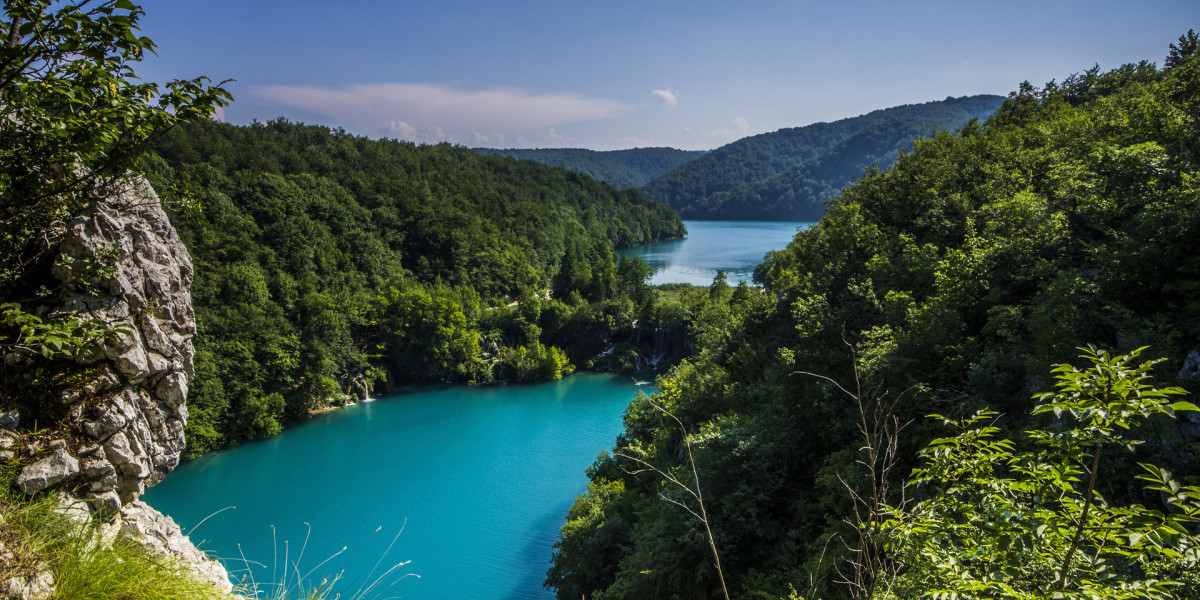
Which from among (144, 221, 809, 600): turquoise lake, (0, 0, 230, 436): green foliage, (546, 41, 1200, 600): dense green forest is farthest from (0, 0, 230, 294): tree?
(144, 221, 809, 600): turquoise lake

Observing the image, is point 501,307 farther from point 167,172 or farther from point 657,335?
point 167,172

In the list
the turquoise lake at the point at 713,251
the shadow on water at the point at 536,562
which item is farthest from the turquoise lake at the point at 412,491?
the turquoise lake at the point at 713,251

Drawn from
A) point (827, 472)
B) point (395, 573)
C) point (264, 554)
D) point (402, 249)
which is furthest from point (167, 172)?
point (827, 472)

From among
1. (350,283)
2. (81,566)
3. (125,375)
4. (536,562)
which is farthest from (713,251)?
(81,566)

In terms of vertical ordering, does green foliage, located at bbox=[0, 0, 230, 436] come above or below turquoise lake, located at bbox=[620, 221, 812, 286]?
above

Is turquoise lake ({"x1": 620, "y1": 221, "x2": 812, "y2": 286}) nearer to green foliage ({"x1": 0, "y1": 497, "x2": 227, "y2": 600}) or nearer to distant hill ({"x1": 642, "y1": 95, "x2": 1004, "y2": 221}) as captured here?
distant hill ({"x1": 642, "y1": 95, "x2": 1004, "y2": 221})

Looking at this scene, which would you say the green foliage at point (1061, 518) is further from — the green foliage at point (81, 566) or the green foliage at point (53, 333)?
the green foliage at point (53, 333)

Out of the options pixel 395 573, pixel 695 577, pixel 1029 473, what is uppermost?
pixel 1029 473
